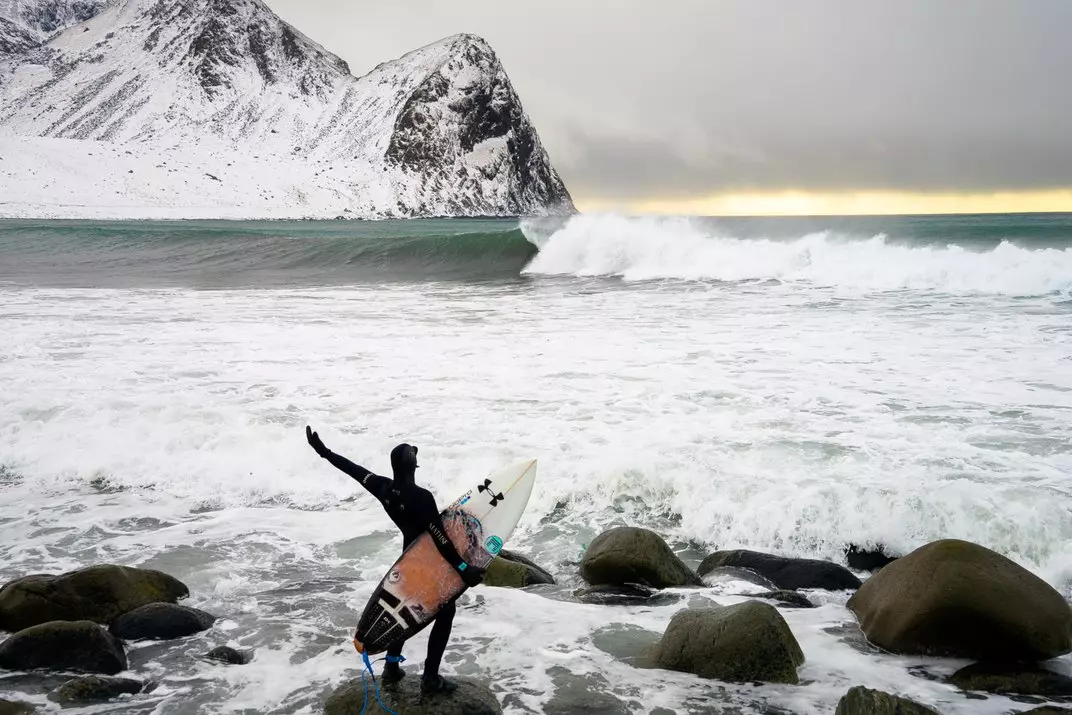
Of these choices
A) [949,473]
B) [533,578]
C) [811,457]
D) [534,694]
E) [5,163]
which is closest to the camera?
[534,694]

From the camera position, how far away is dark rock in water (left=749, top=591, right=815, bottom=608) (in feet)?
17.4

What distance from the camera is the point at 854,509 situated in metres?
6.56

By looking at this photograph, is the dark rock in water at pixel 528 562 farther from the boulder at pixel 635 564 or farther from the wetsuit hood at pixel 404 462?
the wetsuit hood at pixel 404 462

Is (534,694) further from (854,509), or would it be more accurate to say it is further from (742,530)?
(854,509)

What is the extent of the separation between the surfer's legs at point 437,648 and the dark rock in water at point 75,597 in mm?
2395

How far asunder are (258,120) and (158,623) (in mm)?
176852

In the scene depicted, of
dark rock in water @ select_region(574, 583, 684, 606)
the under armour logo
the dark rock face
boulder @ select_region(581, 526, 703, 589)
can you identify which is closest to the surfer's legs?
the under armour logo

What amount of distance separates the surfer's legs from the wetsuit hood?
0.67m

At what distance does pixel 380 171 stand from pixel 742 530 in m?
148

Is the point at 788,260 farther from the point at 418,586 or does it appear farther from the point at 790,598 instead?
the point at 418,586

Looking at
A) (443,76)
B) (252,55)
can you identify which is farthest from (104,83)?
(443,76)

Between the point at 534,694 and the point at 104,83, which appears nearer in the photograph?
the point at 534,694

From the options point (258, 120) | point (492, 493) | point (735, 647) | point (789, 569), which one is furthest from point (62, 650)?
point (258, 120)

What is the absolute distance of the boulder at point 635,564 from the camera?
5641 millimetres
